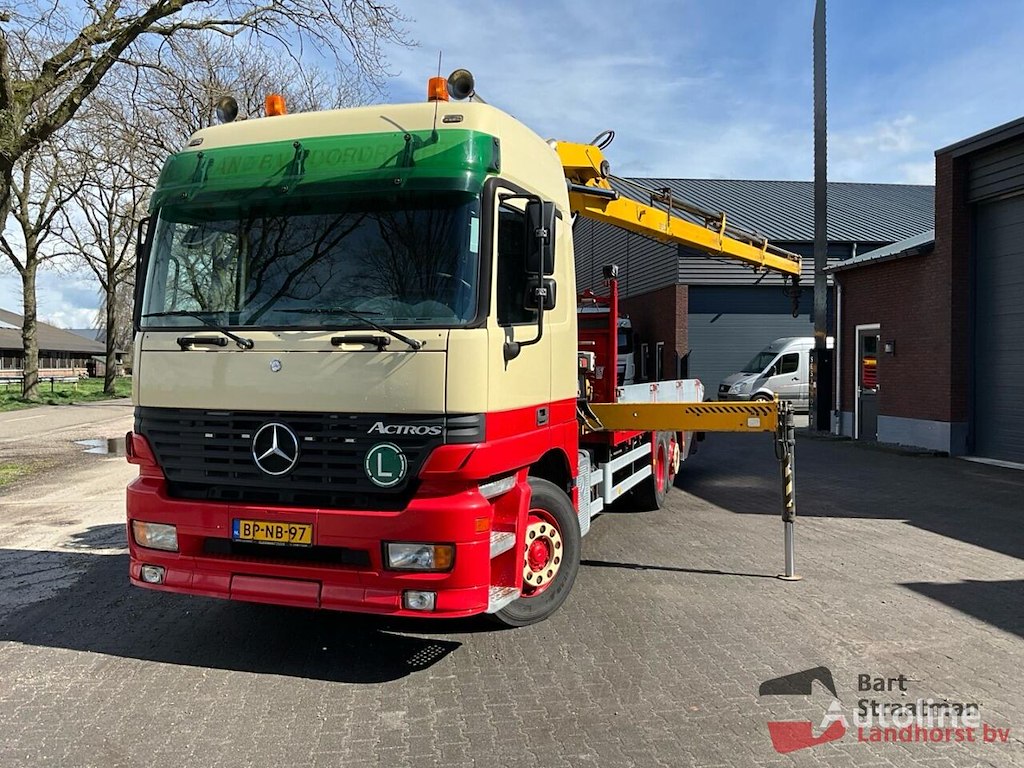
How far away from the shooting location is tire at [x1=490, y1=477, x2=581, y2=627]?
5.13 meters

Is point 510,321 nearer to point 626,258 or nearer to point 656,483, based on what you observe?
point 656,483

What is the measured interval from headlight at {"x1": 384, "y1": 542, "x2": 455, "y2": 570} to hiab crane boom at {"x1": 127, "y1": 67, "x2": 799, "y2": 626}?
0.4 inches

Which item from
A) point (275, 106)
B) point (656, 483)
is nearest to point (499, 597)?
point (275, 106)

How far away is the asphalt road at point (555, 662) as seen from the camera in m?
3.72

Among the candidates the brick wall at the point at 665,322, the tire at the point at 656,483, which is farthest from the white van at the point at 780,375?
the tire at the point at 656,483

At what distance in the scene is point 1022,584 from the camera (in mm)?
6387

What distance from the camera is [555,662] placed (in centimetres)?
474

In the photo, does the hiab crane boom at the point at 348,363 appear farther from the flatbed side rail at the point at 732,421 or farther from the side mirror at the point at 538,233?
the flatbed side rail at the point at 732,421

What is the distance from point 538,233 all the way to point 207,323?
1.97m

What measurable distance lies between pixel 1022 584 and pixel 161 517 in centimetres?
633

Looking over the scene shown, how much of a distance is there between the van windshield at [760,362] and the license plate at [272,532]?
67.1 ft

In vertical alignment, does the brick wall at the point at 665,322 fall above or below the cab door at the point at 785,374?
above

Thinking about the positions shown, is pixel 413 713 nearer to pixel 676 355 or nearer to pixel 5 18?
pixel 5 18

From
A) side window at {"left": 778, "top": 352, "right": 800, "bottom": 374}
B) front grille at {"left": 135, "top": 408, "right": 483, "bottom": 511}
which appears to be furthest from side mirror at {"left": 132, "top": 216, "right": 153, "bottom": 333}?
side window at {"left": 778, "top": 352, "right": 800, "bottom": 374}
